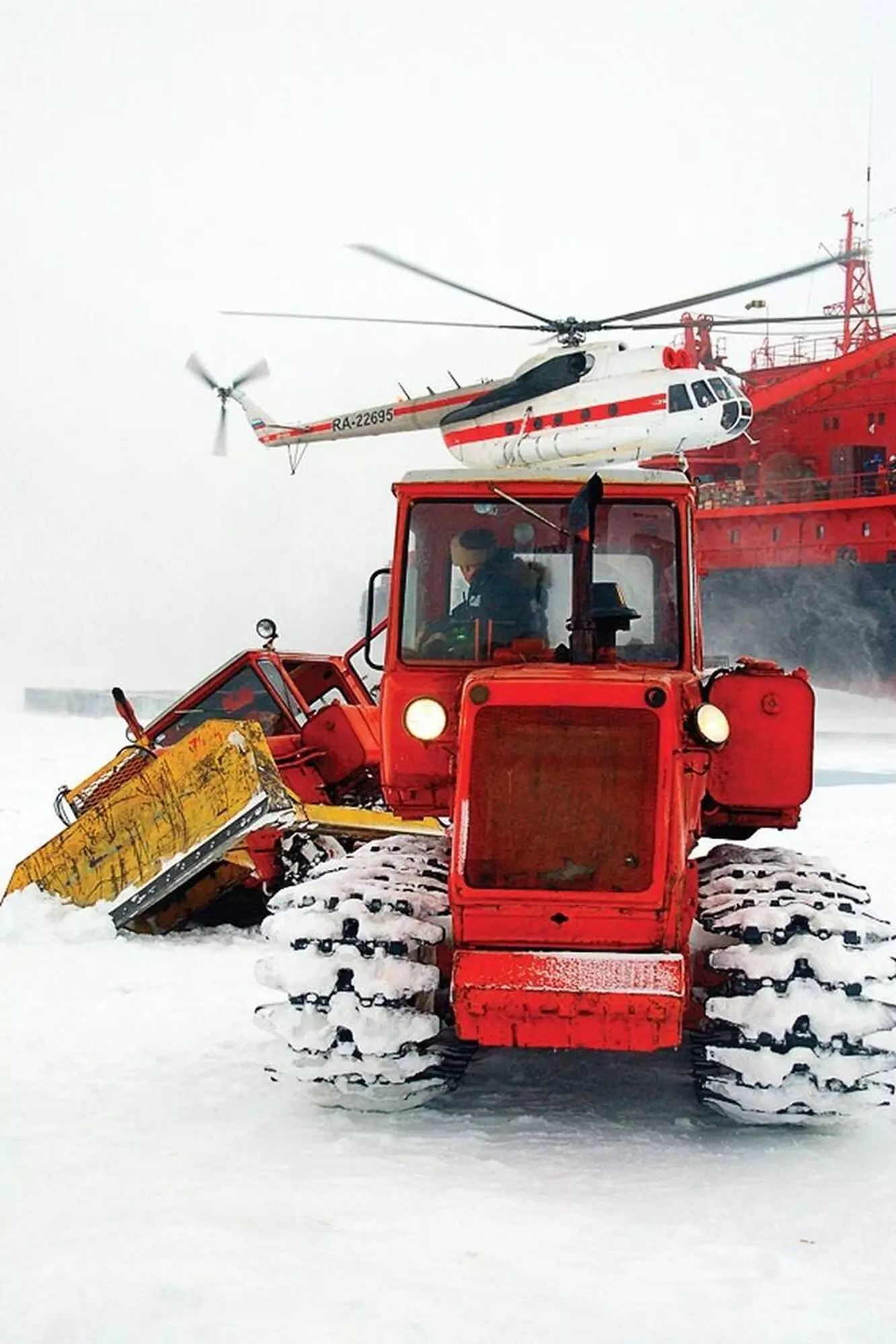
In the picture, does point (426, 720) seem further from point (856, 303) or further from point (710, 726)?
point (856, 303)

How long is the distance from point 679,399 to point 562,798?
51.2ft

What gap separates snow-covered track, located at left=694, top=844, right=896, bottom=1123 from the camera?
446 cm

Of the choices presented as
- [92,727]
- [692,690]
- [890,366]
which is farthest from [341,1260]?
[890,366]

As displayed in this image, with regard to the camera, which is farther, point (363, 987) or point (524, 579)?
point (524, 579)

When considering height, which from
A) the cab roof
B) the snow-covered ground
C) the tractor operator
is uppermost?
the cab roof

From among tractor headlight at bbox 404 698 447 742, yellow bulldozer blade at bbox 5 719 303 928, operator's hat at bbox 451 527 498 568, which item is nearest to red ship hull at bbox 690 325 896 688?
yellow bulldozer blade at bbox 5 719 303 928

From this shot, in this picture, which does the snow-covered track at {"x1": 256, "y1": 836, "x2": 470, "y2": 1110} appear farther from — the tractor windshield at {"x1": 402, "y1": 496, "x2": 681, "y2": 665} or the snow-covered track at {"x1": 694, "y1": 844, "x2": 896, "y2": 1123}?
the tractor windshield at {"x1": 402, "y1": 496, "x2": 681, "y2": 665}

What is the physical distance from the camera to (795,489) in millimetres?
33531

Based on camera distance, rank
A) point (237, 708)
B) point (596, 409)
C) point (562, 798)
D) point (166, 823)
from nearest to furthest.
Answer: point (562, 798) → point (166, 823) → point (237, 708) → point (596, 409)

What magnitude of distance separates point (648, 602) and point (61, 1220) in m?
2.91

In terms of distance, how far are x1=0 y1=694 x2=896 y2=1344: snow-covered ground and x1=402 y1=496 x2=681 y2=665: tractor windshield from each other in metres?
1.61

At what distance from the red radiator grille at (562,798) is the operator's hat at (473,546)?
1.13 m

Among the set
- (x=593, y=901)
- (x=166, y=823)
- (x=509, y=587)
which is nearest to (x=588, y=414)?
(x=166, y=823)

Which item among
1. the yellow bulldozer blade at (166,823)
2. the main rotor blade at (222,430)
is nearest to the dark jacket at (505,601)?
the yellow bulldozer blade at (166,823)
